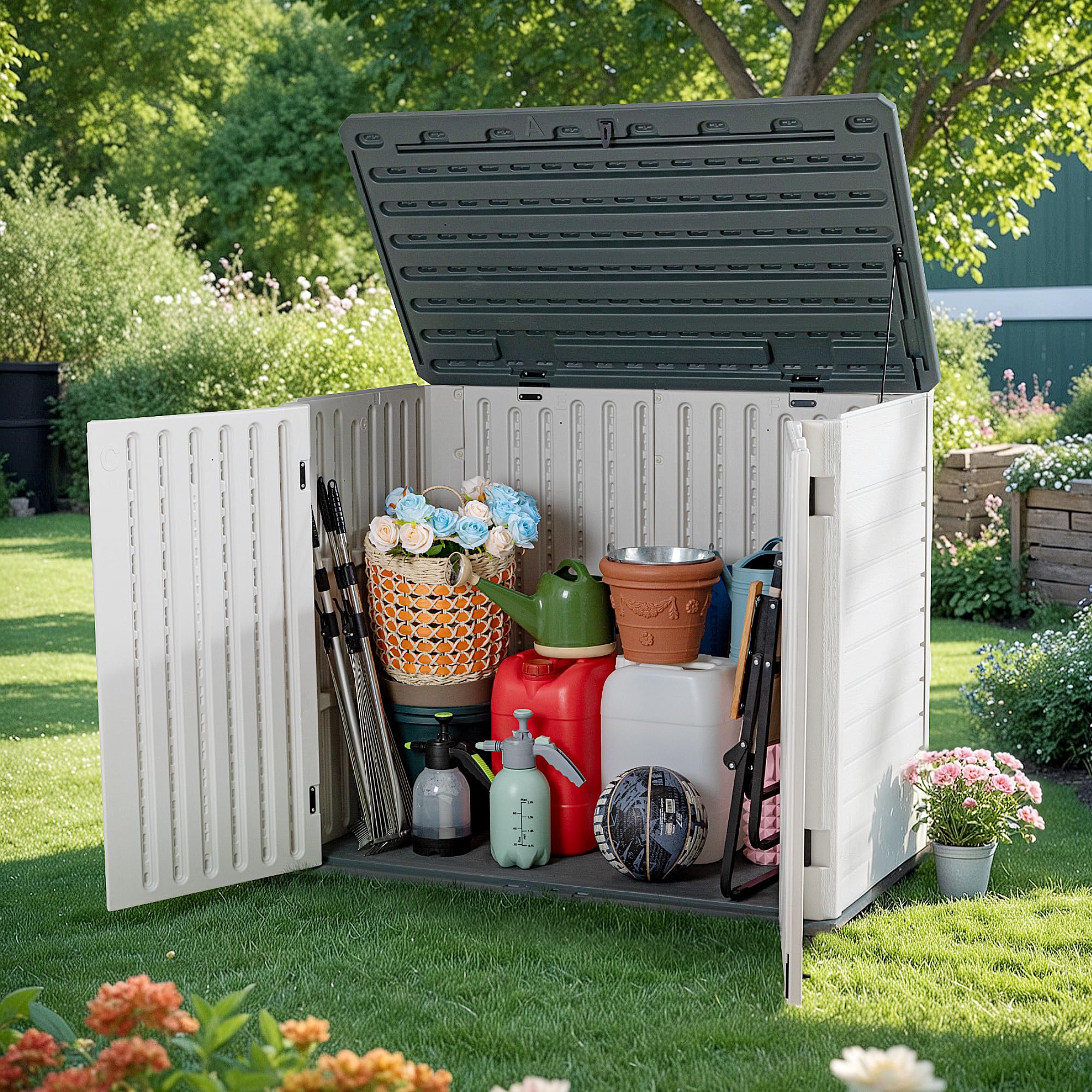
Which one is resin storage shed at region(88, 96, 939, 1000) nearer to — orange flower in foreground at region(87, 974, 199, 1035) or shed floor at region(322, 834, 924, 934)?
shed floor at region(322, 834, 924, 934)

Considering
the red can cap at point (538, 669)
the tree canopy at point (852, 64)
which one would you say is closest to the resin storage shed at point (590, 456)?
the red can cap at point (538, 669)

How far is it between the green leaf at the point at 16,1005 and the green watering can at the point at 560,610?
2.42 meters

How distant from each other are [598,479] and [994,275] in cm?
1152

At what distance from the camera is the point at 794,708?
3256 millimetres

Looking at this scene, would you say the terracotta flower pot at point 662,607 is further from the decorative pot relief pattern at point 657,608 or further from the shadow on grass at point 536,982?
the shadow on grass at point 536,982

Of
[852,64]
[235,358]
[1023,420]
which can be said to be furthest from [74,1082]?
[1023,420]

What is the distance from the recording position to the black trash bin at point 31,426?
13.0 m

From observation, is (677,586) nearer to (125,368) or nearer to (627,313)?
(627,313)

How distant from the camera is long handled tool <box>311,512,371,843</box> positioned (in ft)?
13.8

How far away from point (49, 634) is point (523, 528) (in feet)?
15.6

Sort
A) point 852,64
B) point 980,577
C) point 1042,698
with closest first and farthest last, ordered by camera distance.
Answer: point 1042,698, point 852,64, point 980,577

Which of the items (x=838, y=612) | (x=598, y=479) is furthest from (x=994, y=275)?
(x=838, y=612)

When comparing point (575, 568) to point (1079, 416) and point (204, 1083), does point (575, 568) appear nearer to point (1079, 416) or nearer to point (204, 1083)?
point (204, 1083)

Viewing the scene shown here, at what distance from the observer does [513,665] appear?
4242 millimetres
